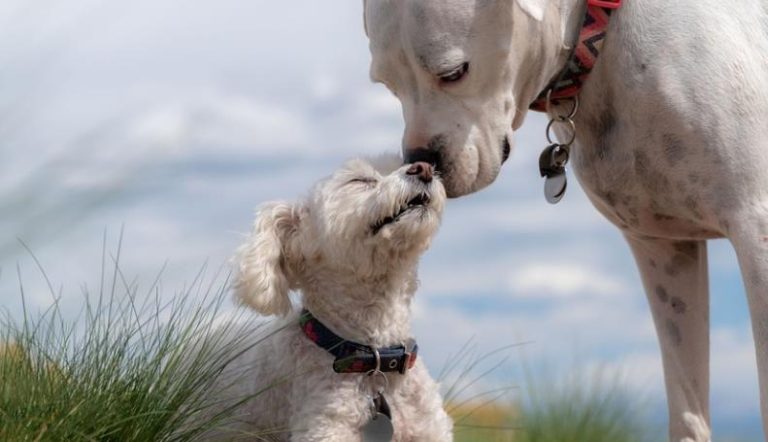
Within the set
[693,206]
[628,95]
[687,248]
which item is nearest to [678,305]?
[687,248]

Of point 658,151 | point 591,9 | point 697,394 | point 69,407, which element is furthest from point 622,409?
point 69,407

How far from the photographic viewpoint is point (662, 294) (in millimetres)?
5703

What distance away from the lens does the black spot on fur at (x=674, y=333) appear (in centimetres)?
570

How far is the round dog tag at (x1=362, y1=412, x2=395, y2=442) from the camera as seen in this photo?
4.59 metres

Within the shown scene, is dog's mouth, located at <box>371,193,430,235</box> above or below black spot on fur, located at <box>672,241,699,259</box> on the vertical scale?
above

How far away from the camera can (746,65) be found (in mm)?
4969

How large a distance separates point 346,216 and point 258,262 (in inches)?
12.6

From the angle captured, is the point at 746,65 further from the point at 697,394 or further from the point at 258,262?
the point at 258,262

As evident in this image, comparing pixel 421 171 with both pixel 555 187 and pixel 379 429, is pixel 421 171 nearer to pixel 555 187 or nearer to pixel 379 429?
pixel 379 429

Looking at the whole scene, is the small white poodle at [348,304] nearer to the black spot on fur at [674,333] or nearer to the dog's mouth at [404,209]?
the dog's mouth at [404,209]

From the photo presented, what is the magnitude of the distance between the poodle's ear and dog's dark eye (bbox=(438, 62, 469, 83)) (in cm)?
66

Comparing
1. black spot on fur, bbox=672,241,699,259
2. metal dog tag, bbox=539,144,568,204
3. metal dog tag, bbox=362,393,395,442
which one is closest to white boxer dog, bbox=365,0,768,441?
metal dog tag, bbox=539,144,568,204

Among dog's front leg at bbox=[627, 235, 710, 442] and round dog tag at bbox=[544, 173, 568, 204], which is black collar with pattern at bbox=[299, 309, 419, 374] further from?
dog's front leg at bbox=[627, 235, 710, 442]

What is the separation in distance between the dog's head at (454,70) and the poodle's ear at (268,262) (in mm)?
496
